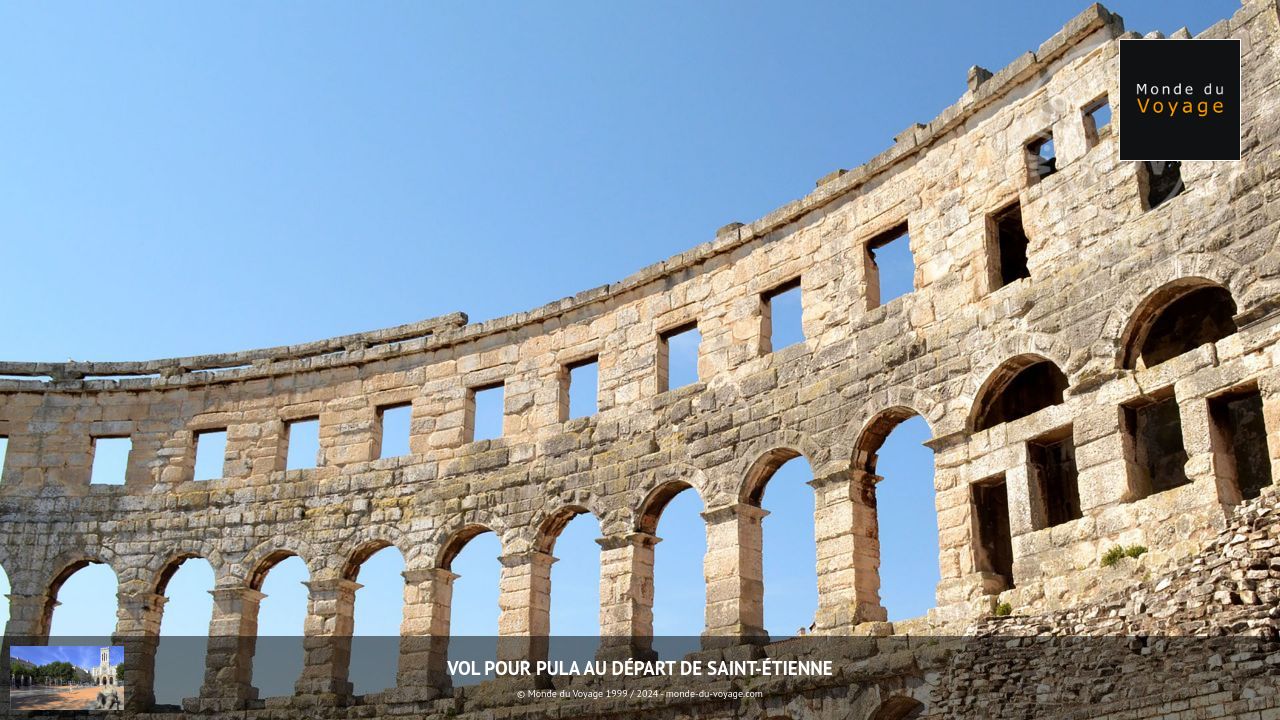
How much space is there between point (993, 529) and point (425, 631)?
25.3 ft

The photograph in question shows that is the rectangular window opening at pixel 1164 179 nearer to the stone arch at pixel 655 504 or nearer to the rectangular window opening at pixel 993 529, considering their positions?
the rectangular window opening at pixel 993 529

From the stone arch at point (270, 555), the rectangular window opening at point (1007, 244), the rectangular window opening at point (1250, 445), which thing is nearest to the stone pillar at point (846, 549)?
the rectangular window opening at point (1007, 244)

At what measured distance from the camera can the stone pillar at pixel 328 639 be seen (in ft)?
63.6

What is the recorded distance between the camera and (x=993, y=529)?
15992 millimetres

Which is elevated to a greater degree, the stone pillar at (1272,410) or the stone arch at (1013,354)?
the stone arch at (1013,354)

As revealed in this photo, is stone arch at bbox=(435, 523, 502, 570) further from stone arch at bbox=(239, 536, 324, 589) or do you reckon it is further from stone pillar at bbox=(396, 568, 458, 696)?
stone arch at bbox=(239, 536, 324, 589)

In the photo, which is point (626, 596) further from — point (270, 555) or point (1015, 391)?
point (270, 555)

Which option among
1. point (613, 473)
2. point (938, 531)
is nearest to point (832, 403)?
point (938, 531)

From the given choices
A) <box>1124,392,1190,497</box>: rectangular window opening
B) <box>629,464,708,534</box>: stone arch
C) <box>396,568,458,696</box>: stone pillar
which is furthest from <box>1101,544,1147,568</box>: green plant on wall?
<box>396,568,458,696</box>: stone pillar

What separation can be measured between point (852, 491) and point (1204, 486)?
424 cm

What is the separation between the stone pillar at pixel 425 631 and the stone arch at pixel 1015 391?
792cm

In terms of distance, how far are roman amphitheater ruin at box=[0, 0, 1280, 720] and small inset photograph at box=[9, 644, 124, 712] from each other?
295 millimetres

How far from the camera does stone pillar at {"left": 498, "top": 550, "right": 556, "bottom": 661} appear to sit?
18188 mm

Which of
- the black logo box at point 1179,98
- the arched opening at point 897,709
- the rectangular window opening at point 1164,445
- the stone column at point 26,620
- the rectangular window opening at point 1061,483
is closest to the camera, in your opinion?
the black logo box at point 1179,98
